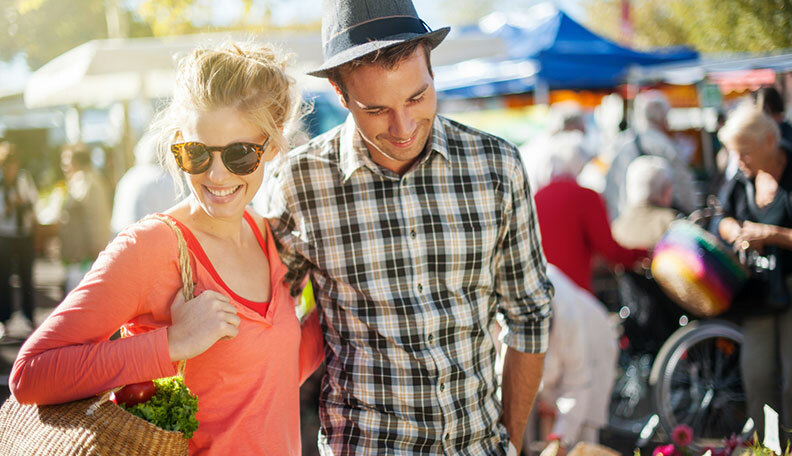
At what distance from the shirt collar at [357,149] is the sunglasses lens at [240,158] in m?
0.31

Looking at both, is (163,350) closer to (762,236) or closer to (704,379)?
(762,236)

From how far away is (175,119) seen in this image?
185cm

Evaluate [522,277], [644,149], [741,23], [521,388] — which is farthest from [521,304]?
[644,149]

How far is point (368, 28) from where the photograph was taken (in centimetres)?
189

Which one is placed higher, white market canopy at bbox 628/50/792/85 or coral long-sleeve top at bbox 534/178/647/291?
white market canopy at bbox 628/50/792/85

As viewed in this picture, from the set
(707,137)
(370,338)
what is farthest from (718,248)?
(707,137)

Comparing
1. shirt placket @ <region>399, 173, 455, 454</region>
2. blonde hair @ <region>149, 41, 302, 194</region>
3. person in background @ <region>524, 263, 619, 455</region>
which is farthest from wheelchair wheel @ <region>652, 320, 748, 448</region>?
blonde hair @ <region>149, 41, 302, 194</region>

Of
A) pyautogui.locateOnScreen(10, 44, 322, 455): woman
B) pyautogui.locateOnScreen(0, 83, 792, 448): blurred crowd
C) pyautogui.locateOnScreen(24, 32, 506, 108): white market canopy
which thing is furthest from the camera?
pyautogui.locateOnScreen(24, 32, 506, 108): white market canopy

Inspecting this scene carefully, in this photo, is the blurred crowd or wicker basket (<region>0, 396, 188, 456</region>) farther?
the blurred crowd

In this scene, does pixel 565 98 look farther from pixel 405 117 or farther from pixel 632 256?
pixel 405 117

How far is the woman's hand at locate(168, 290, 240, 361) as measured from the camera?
5.17ft

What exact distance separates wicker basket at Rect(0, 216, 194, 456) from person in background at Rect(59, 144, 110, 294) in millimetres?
6269

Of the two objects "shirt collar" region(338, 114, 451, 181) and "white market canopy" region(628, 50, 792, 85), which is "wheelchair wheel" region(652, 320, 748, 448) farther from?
"shirt collar" region(338, 114, 451, 181)

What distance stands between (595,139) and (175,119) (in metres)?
11.4
